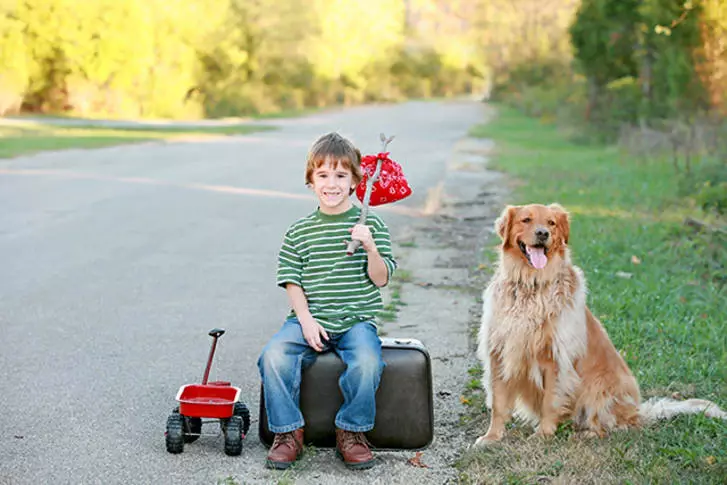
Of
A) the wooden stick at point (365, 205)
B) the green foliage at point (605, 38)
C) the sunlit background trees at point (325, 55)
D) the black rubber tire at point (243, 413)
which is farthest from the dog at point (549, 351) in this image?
the green foliage at point (605, 38)

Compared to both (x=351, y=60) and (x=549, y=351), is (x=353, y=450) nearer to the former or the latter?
(x=549, y=351)

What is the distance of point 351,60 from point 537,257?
7979 centimetres

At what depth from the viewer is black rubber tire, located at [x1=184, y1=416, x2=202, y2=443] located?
16.7 feet

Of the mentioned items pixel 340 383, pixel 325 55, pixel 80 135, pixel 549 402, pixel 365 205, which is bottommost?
pixel 80 135

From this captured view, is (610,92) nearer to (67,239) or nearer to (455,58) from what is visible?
(67,239)

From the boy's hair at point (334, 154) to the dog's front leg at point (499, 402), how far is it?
1.25 metres

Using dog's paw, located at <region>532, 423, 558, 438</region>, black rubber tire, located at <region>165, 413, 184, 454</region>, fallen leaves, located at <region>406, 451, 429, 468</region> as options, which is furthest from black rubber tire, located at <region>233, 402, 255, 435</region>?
dog's paw, located at <region>532, 423, 558, 438</region>

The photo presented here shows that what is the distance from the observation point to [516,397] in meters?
5.50

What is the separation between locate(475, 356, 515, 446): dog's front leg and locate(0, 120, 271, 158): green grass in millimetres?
19059

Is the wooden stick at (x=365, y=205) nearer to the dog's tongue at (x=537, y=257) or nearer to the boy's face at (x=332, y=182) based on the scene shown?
the boy's face at (x=332, y=182)

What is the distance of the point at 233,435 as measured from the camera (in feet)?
16.4

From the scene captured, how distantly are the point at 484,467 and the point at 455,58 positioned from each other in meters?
115

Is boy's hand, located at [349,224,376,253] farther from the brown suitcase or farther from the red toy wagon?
the red toy wagon

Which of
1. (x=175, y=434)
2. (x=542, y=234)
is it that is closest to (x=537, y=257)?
(x=542, y=234)
